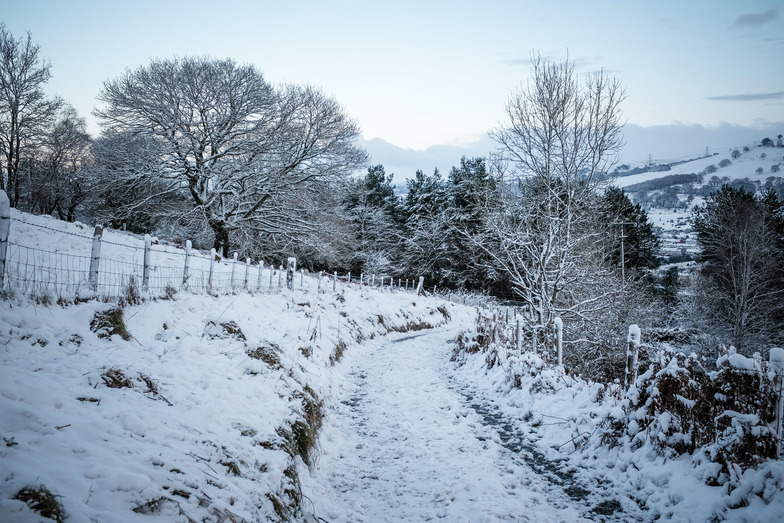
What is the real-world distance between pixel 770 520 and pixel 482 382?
20.9ft

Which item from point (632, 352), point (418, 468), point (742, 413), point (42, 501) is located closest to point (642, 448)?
point (742, 413)

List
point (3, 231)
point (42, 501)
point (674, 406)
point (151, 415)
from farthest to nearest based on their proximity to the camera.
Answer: point (3, 231) → point (674, 406) → point (151, 415) → point (42, 501)

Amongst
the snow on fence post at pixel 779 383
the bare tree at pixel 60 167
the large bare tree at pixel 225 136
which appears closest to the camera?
the snow on fence post at pixel 779 383

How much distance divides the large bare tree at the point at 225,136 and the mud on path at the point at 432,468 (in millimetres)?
16433

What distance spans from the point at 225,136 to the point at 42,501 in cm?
2169

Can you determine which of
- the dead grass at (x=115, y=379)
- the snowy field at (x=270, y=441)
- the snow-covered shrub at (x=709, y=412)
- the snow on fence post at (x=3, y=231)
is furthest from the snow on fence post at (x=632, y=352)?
the snow on fence post at (x=3, y=231)

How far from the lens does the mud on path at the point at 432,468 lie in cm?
409

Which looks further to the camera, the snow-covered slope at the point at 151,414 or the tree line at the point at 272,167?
the tree line at the point at 272,167

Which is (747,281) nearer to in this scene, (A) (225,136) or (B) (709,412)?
(B) (709,412)

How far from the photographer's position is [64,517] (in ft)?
6.63

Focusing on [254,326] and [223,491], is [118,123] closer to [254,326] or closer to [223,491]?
[254,326]

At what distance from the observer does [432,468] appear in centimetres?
504

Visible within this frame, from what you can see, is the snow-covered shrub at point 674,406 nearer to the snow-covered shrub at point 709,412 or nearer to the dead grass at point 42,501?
the snow-covered shrub at point 709,412

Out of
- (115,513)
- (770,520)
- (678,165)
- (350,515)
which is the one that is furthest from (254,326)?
(678,165)
